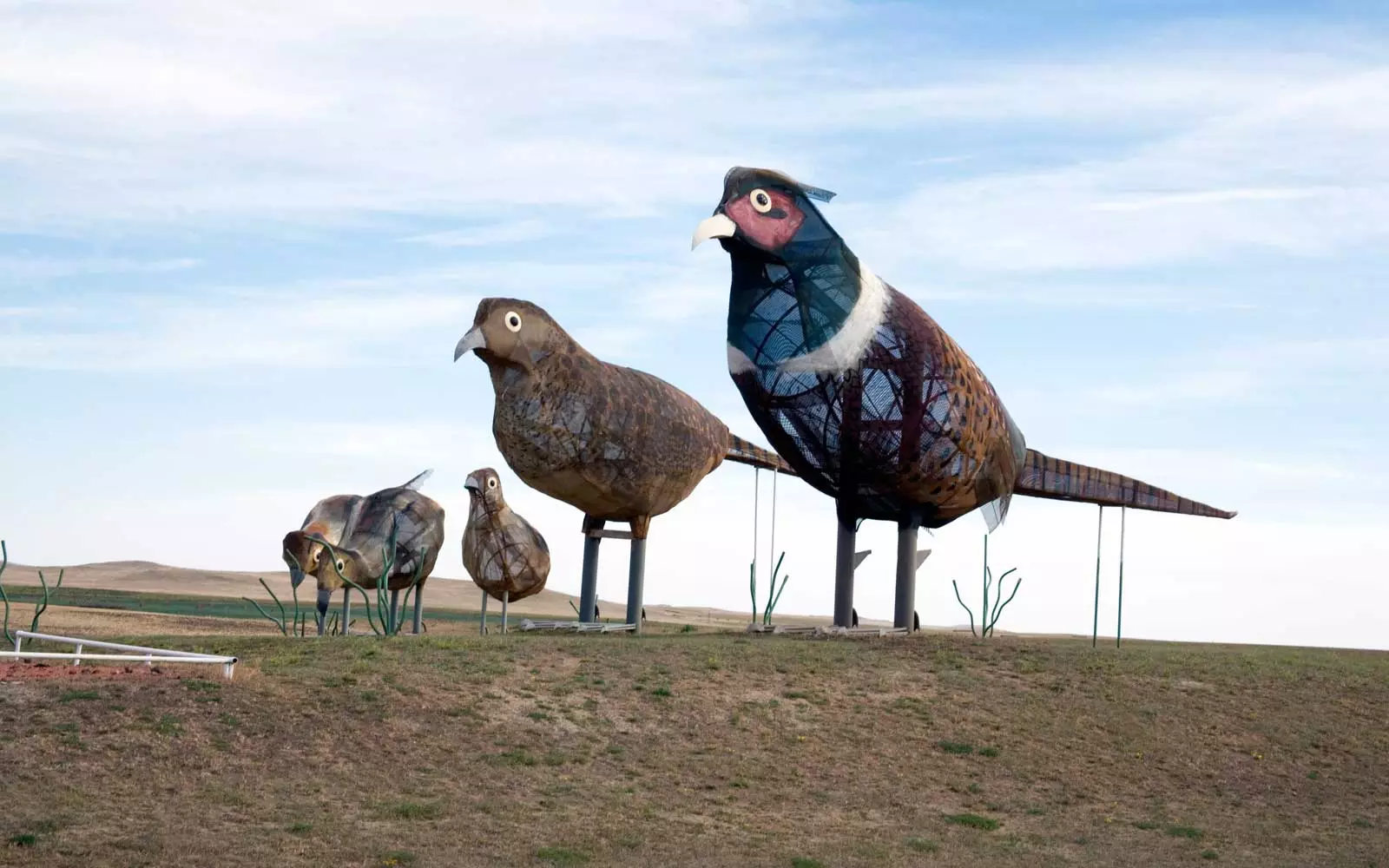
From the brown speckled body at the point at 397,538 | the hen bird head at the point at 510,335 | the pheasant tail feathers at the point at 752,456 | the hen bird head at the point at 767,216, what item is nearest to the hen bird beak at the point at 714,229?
the hen bird head at the point at 767,216

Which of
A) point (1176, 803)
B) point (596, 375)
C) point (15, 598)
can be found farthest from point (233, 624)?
point (1176, 803)

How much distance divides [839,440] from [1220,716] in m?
6.68

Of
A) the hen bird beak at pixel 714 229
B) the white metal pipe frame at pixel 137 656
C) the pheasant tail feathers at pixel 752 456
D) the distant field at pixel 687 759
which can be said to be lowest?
the distant field at pixel 687 759

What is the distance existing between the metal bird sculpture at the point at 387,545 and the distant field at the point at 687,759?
20.2 ft

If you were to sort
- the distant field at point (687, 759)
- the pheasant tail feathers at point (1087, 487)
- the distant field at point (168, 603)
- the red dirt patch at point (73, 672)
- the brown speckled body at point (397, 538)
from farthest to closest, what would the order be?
1. the distant field at point (168, 603)
2. the brown speckled body at point (397, 538)
3. the pheasant tail feathers at point (1087, 487)
4. the red dirt patch at point (73, 672)
5. the distant field at point (687, 759)

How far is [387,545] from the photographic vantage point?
30.0m

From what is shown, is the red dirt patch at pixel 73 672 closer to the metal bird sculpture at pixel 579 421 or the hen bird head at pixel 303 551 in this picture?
the metal bird sculpture at pixel 579 421

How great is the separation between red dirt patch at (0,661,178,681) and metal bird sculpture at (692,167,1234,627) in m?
9.75

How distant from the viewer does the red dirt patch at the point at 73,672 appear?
17781 millimetres

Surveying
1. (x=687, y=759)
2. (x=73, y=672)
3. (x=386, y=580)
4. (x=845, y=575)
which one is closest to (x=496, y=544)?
(x=386, y=580)

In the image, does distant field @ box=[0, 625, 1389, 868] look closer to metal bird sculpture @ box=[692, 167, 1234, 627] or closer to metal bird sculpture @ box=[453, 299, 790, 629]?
metal bird sculpture @ box=[692, 167, 1234, 627]

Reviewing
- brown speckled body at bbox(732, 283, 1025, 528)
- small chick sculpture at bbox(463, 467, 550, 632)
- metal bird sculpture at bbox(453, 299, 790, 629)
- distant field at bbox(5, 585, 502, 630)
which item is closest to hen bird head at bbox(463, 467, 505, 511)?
small chick sculpture at bbox(463, 467, 550, 632)

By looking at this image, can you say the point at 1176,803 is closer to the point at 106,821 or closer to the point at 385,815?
the point at 385,815

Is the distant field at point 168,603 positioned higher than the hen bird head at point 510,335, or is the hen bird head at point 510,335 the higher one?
the hen bird head at point 510,335
